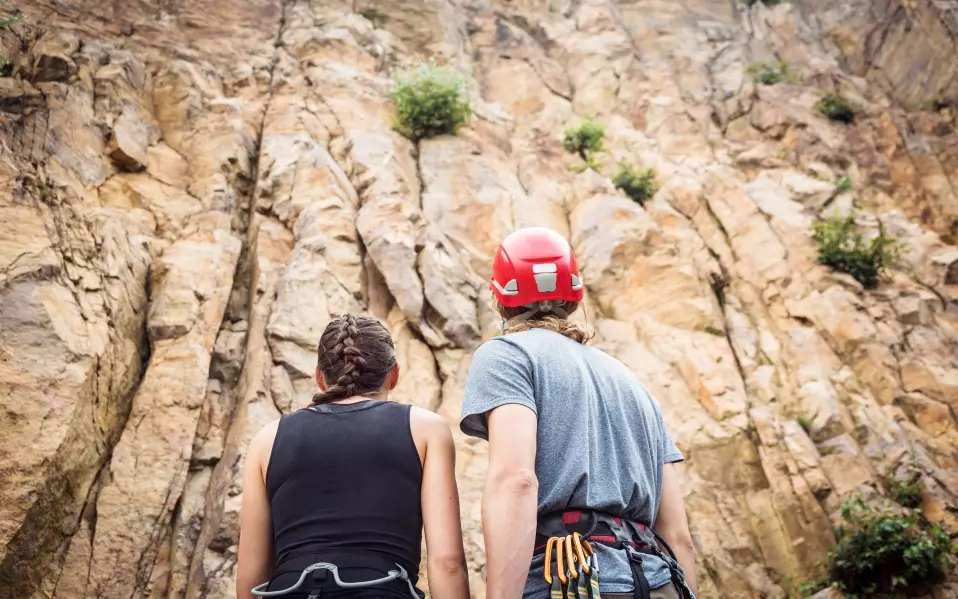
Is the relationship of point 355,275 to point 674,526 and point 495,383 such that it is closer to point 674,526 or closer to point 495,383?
point 495,383

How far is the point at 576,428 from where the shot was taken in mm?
2678

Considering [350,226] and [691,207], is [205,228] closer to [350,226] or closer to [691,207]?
[350,226]


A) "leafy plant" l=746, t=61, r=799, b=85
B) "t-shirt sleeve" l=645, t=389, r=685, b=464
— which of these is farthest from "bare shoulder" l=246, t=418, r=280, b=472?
"leafy plant" l=746, t=61, r=799, b=85

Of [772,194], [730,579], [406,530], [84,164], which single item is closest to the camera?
[406,530]

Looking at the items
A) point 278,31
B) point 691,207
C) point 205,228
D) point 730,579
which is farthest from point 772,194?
point 278,31

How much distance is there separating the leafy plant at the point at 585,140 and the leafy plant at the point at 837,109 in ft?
19.6

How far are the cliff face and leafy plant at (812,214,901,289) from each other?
0.26 meters

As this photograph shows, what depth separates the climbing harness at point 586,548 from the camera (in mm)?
2340

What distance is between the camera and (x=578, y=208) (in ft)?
35.9

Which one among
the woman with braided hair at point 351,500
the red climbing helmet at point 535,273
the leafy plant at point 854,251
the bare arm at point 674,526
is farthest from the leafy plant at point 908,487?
the woman with braided hair at point 351,500

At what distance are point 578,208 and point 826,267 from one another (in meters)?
4.24

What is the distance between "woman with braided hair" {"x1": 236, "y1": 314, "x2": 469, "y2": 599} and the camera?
269 cm

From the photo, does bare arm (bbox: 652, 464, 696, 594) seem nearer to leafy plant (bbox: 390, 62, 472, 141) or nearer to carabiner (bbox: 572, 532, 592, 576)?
carabiner (bbox: 572, 532, 592, 576)

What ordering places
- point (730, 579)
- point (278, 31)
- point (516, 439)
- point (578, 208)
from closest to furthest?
point (516, 439) → point (730, 579) → point (578, 208) → point (278, 31)
